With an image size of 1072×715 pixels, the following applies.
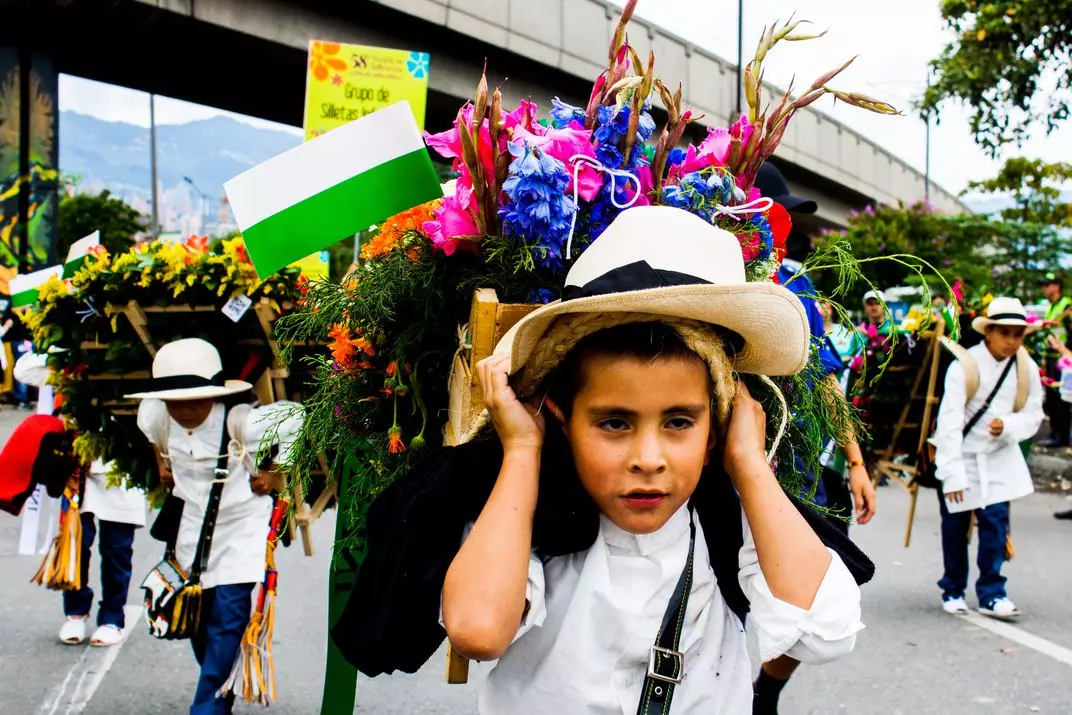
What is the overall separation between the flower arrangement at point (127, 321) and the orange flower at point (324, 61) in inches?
187

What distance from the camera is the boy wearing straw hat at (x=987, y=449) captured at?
705 centimetres

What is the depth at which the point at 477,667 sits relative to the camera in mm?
5910

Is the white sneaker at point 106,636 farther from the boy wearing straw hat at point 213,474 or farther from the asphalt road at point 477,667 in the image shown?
the boy wearing straw hat at point 213,474

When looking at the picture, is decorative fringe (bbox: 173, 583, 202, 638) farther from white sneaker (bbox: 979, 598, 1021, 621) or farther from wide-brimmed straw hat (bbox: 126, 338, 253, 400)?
white sneaker (bbox: 979, 598, 1021, 621)

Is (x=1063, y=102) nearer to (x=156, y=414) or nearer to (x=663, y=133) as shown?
(x=156, y=414)

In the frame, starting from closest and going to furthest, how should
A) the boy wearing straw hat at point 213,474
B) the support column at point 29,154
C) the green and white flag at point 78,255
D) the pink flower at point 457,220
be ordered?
the pink flower at point 457,220, the boy wearing straw hat at point 213,474, the green and white flag at point 78,255, the support column at point 29,154

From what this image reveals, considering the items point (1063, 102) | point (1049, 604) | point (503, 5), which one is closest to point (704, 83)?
point (503, 5)

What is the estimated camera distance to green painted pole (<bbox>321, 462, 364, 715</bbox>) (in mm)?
2904

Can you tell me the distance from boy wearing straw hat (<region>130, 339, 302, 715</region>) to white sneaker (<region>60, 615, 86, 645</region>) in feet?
5.60

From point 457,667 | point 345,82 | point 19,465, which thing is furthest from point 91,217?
point 457,667

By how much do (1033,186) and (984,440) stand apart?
72.2 feet

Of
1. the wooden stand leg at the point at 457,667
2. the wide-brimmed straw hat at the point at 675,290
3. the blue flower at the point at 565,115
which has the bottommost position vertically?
the wooden stand leg at the point at 457,667

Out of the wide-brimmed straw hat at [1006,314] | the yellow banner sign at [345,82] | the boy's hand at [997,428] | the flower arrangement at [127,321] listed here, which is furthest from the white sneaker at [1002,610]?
the yellow banner sign at [345,82]

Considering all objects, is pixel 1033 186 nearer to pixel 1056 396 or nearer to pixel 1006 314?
pixel 1056 396
